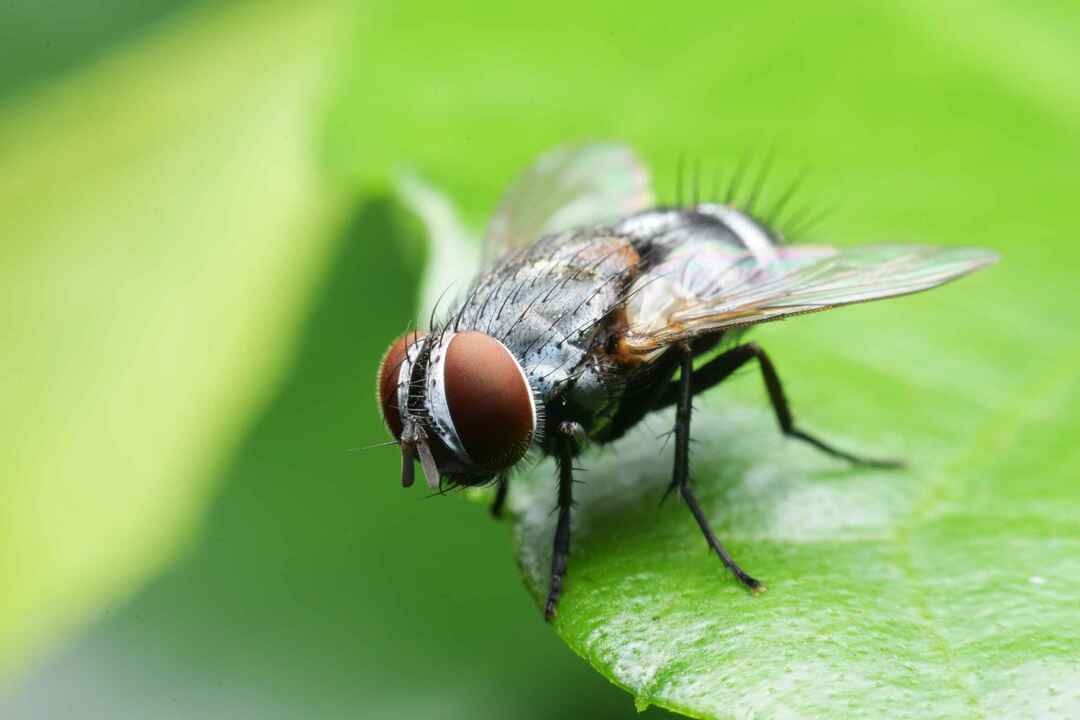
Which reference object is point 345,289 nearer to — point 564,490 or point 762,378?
point 564,490

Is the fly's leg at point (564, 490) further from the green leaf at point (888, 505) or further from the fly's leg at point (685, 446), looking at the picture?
the fly's leg at point (685, 446)

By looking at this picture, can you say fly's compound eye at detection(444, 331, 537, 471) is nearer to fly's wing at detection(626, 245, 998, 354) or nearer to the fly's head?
the fly's head

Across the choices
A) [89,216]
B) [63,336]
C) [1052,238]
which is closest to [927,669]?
[1052,238]

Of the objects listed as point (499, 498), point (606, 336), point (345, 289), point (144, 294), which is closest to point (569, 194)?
point (345, 289)

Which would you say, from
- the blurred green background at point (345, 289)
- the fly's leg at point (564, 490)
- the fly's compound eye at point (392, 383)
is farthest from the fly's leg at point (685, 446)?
the fly's compound eye at point (392, 383)

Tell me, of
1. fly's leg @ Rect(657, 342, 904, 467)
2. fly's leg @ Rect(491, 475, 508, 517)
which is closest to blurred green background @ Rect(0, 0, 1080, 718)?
fly's leg @ Rect(657, 342, 904, 467)

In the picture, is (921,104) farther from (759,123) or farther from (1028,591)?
(1028,591)
